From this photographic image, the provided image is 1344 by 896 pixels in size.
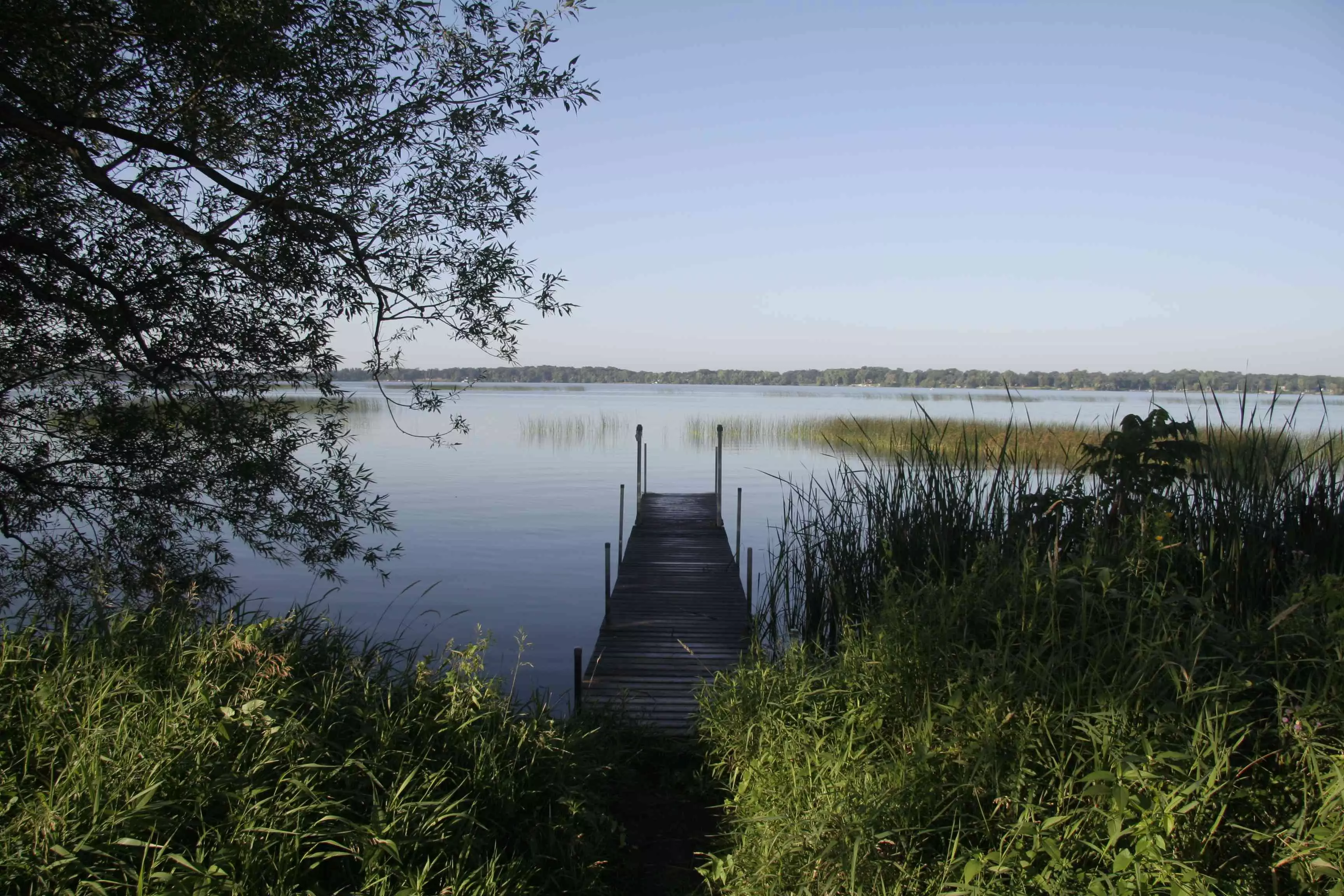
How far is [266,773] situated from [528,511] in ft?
50.3

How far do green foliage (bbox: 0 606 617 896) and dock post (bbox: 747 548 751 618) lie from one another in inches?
166

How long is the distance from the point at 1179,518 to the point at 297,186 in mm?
6106

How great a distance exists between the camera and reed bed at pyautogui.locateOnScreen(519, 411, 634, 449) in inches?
1275

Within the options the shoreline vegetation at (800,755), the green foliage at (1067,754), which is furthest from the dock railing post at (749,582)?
the green foliage at (1067,754)

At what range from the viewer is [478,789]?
11.8 ft

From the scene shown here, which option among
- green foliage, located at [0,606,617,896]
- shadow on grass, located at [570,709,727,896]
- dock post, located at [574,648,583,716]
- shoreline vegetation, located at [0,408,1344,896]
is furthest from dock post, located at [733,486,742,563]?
green foliage, located at [0,606,617,896]

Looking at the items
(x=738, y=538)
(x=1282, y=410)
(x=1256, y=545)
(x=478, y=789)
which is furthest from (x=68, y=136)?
(x=1282, y=410)

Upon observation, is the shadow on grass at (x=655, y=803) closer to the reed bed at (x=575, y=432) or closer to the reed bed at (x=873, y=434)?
the reed bed at (x=873, y=434)

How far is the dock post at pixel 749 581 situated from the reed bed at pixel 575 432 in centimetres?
2206

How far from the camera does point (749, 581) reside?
8.95 m

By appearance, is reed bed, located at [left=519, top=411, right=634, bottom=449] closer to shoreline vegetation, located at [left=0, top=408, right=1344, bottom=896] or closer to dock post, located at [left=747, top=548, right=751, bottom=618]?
dock post, located at [left=747, top=548, right=751, bottom=618]

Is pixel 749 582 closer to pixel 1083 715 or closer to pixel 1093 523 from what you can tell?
pixel 1093 523

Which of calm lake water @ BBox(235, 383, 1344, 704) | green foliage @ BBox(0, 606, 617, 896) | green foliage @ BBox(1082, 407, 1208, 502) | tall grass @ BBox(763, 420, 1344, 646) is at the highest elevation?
green foliage @ BBox(1082, 407, 1208, 502)

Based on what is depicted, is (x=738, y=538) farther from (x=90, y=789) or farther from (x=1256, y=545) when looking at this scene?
(x=90, y=789)
